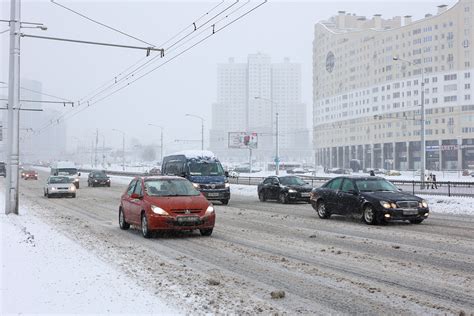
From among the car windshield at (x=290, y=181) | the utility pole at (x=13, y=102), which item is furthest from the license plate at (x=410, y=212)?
the car windshield at (x=290, y=181)

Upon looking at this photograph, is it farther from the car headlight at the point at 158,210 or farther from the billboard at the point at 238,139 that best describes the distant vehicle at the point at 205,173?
the billboard at the point at 238,139

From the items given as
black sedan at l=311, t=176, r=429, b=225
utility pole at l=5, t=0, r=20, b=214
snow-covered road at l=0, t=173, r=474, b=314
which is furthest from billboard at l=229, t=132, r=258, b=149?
snow-covered road at l=0, t=173, r=474, b=314

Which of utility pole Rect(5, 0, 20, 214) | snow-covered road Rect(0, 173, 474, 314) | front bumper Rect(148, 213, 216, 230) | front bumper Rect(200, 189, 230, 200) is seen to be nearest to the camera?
snow-covered road Rect(0, 173, 474, 314)

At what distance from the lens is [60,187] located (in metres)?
31.4

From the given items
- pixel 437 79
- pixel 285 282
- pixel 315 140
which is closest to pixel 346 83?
pixel 315 140

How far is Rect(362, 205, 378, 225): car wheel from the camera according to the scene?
1584 centimetres

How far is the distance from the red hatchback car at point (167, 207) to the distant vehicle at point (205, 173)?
414 inches

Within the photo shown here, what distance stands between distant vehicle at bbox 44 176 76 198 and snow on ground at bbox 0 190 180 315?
2123 cm

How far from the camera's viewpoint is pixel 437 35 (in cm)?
11812

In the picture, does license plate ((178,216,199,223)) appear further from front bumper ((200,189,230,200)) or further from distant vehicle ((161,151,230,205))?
front bumper ((200,189,230,200))

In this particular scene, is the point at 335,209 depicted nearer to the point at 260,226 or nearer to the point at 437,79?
the point at 260,226

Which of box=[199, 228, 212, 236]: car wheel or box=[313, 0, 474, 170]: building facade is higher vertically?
box=[313, 0, 474, 170]: building facade

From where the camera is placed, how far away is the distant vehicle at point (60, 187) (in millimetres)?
31297

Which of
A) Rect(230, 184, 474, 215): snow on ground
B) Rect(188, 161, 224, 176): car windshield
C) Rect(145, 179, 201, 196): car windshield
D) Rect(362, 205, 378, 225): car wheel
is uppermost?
Rect(188, 161, 224, 176): car windshield
